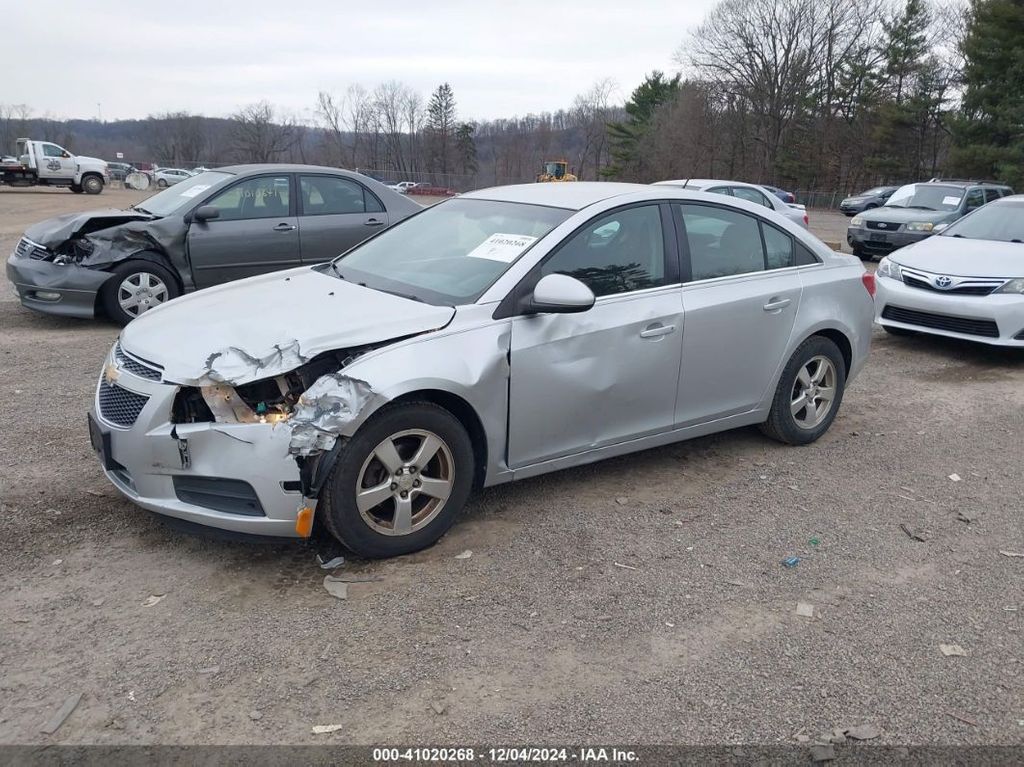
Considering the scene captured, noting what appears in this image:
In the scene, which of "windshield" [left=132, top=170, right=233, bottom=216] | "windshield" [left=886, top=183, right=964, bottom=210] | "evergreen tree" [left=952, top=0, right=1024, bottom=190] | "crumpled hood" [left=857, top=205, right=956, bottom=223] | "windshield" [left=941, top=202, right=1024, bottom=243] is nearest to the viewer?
"windshield" [left=132, top=170, right=233, bottom=216]

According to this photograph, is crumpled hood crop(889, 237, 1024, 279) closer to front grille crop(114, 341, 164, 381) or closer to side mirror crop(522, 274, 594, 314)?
side mirror crop(522, 274, 594, 314)

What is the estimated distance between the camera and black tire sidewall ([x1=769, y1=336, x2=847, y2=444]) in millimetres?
5121

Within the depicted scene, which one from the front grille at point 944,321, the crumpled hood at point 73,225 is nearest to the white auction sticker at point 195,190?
the crumpled hood at point 73,225

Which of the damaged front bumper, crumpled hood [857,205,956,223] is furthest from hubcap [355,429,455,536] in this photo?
crumpled hood [857,205,956,223]

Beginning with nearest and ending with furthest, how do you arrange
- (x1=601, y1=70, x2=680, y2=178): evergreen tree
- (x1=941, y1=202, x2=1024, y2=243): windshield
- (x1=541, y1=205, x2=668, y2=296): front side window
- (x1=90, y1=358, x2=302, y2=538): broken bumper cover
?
(x1=90, y1=358, x2=302, y2=538): broken bumper cover < (x1=541, y1=205, x2=668, y2=296): front side window < (x1=941, y1=202, x2=1024, y2=243): windshield < (x1=601, y1=70, x2=680, y2=178): evergreen tree

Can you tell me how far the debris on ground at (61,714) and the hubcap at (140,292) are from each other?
6.05 m

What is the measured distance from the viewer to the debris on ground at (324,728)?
2.61 meters

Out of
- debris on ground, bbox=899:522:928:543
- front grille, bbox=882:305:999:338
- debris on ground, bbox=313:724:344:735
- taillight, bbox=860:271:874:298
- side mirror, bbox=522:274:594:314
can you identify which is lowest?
debris on ground, bbox=313:724:344:735

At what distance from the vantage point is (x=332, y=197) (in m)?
9.00

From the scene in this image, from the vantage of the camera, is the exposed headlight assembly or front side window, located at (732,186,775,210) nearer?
the exposed headlight assembly

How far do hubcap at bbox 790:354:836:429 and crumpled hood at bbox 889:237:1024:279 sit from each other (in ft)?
11.3

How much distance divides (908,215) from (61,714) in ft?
53.8

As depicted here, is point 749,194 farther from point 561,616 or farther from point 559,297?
point 561,616

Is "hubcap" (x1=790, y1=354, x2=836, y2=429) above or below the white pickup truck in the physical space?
below
